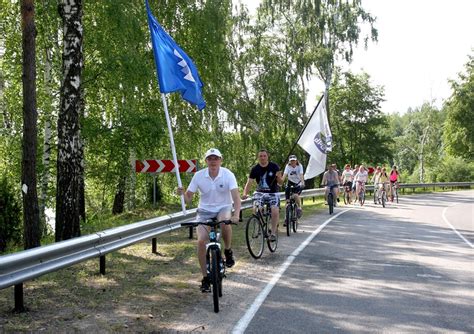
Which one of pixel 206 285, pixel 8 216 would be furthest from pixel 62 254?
pixel 8 216

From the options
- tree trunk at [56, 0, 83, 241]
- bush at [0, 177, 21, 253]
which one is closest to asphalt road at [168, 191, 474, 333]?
tree trunk at [56, 0, 83, 241]

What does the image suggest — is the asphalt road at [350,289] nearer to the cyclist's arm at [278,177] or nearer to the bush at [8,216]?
the cyclist's arm at [278,177]

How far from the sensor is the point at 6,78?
54.1 feet

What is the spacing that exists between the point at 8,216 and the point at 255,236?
A: 25.1ft

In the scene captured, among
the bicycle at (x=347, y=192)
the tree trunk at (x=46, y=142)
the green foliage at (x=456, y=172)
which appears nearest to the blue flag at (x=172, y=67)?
the tree trunk at (x=46, y=142)

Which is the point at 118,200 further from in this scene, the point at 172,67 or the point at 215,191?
the point at 215,191

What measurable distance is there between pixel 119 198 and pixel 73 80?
12.4m

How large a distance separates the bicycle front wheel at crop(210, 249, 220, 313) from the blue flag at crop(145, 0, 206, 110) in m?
4.81

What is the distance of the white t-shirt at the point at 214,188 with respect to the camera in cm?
730

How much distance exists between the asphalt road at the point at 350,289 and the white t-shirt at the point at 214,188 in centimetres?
117

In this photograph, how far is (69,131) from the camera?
33.9 feet

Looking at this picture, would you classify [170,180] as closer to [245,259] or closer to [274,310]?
[245,259]

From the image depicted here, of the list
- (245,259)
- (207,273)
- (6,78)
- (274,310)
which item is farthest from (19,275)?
(6,78)

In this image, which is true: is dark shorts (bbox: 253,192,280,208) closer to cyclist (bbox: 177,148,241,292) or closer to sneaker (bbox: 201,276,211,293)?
cyclist (bbox: 177,148,241,292)
